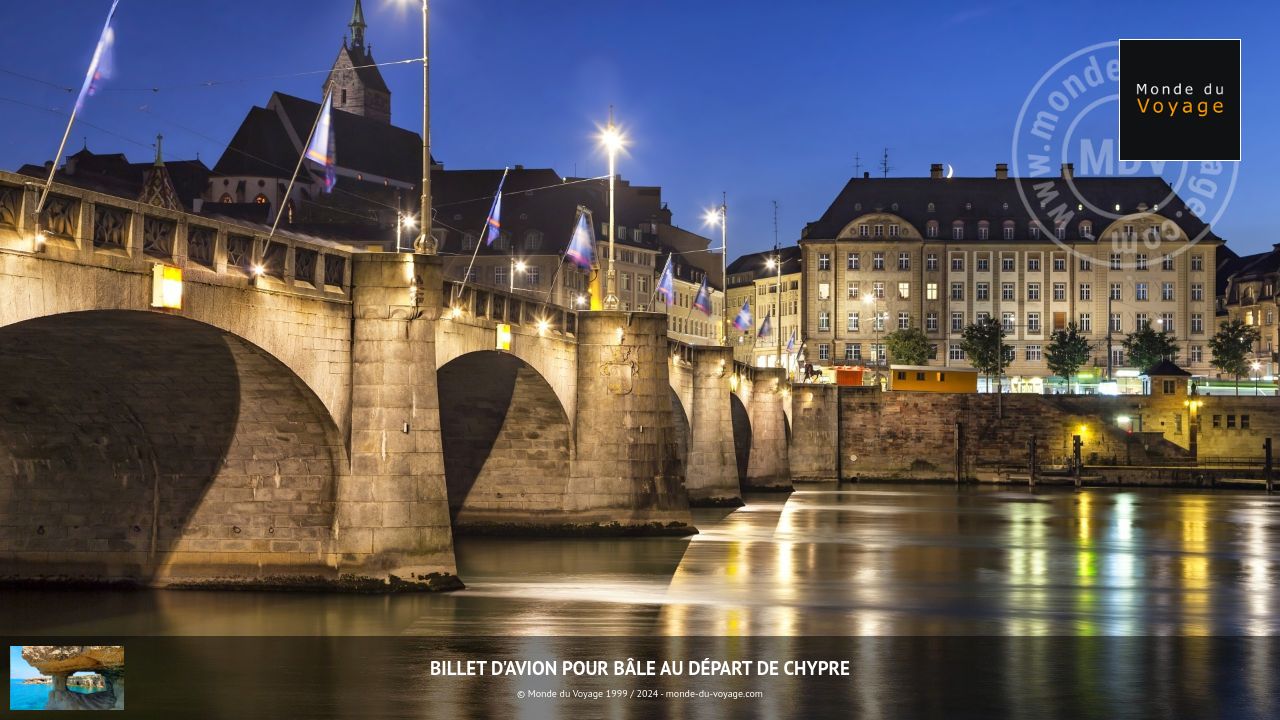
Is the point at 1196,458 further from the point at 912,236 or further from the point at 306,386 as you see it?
the point at 306,386

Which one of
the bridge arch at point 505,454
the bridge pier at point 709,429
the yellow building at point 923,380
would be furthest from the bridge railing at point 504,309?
the yellow building at point 923,380

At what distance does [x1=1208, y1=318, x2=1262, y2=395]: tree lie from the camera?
142 m

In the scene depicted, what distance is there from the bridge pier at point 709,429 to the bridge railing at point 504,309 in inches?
810

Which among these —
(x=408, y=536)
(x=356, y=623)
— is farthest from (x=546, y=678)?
(x=408, y=536)

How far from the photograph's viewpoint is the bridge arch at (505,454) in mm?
50125

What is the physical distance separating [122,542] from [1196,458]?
97204 mm

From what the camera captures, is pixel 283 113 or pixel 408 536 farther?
pixel 283 113

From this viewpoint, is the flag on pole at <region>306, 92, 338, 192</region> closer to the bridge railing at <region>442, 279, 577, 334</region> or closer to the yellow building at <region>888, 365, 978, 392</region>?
the bridge railing at <region>442, 279, 577, 334</region>

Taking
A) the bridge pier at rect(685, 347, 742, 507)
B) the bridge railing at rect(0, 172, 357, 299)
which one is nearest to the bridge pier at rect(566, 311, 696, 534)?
the bridge railing at rect(0, 172, 357, 299)

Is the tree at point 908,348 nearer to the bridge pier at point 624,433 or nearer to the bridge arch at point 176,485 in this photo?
the bridge pier at point 624,433

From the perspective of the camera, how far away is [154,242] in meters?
27.2

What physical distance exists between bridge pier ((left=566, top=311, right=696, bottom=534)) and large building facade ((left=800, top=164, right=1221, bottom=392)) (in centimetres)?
9691

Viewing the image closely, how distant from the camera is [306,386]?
3253 centimetres

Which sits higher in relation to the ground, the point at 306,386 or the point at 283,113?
the point at 283,113
